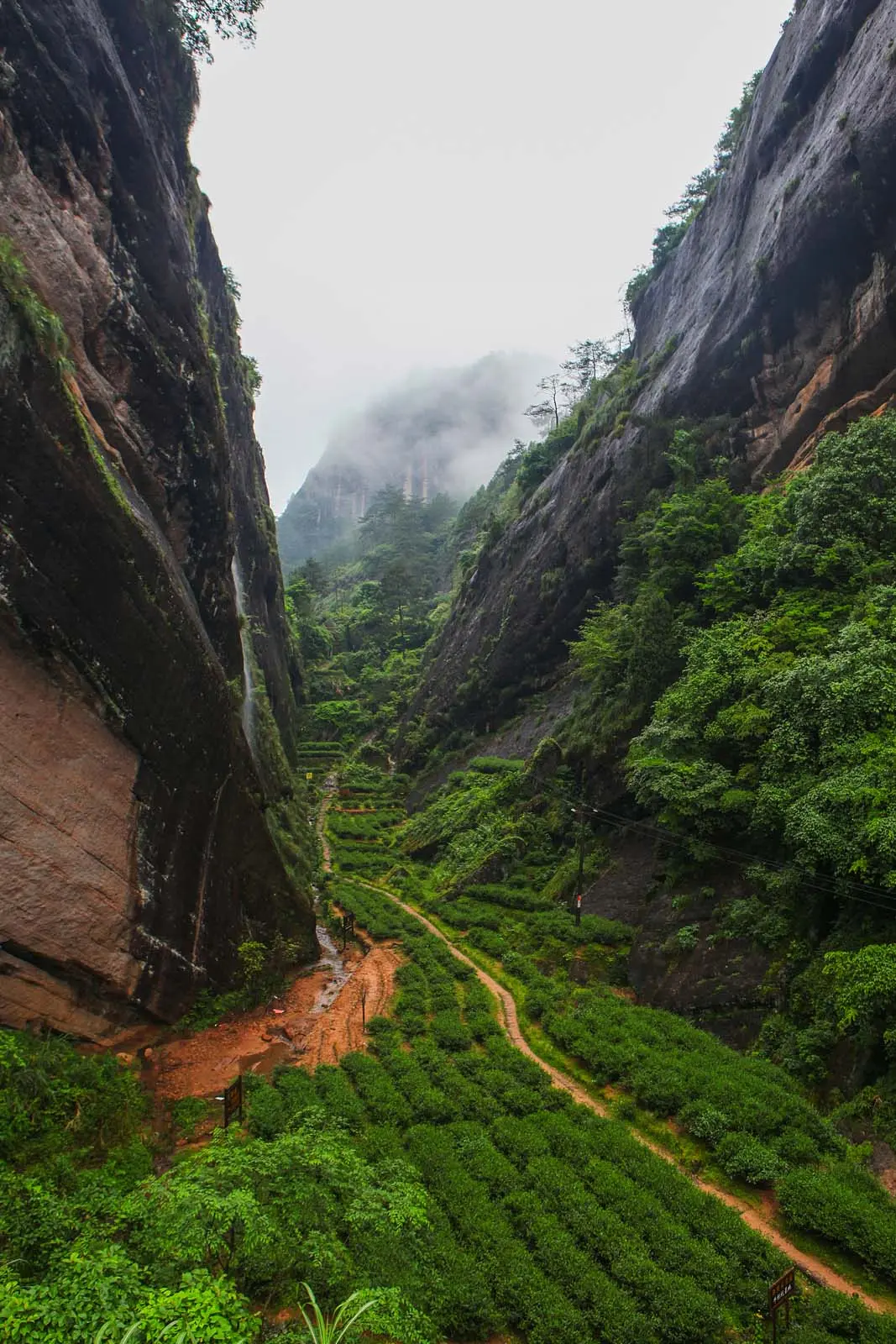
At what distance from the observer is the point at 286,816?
96.0 feet

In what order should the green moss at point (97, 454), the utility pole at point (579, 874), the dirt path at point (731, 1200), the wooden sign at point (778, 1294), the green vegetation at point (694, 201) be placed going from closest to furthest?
the wooden sign at point (778, 1294) → the dirt path at point (731, 1200) → the green moss at point (97, 454) → the utility pole at point (579, 874) → the green vegetation at point (694, 201)

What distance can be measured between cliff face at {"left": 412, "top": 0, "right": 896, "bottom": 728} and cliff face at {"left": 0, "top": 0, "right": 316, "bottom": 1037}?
71.9ft

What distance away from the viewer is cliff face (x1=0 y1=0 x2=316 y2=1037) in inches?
494

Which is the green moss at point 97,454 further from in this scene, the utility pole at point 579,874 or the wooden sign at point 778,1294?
the utility pole at point 579,874

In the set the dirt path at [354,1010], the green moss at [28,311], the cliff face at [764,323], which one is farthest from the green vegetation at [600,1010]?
the green moss at [28,311]

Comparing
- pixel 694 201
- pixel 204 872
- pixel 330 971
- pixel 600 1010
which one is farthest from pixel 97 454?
pixel 694 201

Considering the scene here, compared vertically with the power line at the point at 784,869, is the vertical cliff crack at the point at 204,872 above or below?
below

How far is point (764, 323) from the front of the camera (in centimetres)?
3036

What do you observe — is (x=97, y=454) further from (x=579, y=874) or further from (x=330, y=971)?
(x=579, y=874)

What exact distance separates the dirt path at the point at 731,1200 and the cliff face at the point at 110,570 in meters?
7.64

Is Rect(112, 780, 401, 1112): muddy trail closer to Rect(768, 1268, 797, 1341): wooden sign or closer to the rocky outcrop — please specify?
Rect(768, 1268, 797, 1341): wooden sign

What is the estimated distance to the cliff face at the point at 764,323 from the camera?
24.3m

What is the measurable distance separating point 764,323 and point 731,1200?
110 feet

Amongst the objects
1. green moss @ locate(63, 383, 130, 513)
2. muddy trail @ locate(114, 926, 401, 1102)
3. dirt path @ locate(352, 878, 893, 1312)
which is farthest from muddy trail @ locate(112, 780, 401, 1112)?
green moss @ locate(63, 383, 130, 513)
